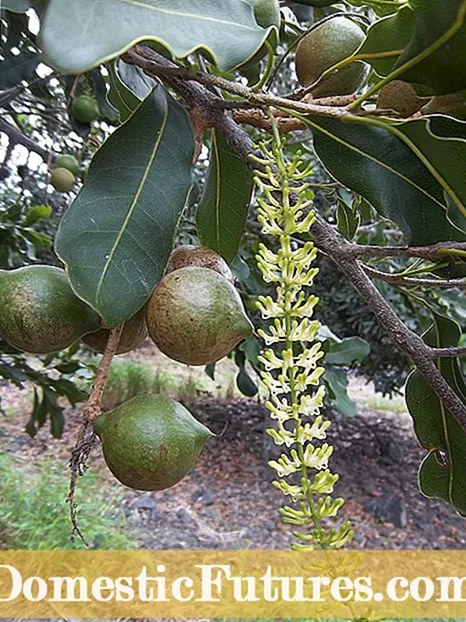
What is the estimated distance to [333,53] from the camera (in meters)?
0.79

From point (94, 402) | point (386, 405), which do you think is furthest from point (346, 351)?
point (386, 405)

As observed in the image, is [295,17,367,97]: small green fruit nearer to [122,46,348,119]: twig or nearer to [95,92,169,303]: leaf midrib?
[122,46,348,119]: twig

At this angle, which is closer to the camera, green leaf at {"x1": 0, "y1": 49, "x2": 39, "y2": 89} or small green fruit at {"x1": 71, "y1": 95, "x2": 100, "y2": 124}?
green leaf at {"x1": 0, "y1": 49, "x2": 39, "y2": 89}

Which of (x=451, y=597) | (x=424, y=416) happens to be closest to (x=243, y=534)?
(x=451, y=597)

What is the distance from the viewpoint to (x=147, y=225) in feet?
2.17

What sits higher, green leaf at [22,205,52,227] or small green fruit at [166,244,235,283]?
small green fruit at [166,244,235,283]

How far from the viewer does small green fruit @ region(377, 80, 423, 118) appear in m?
0.66

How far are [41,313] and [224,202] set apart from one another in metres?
0.41

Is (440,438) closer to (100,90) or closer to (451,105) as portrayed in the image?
(451,105)

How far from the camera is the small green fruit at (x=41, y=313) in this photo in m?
0.65

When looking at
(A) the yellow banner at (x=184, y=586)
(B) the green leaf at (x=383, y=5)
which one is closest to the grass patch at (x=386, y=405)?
(A) the yellow banner at (x=184, y=586)

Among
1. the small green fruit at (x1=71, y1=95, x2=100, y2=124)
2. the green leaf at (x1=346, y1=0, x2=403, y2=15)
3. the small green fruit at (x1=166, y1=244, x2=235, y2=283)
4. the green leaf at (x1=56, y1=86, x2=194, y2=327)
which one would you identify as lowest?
the small green fruit at (x1=71, y1=95, x2=100, y2=124)

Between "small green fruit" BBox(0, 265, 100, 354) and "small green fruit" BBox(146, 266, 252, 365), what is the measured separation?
85 mm

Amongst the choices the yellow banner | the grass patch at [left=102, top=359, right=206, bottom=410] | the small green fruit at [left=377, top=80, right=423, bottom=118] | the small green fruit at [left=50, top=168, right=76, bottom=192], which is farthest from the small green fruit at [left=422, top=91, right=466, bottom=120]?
the grass patch at [left=102, top=359, right=206, bottom=410]
